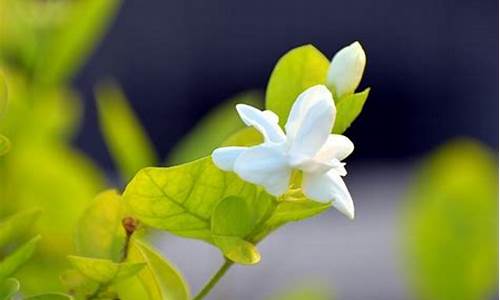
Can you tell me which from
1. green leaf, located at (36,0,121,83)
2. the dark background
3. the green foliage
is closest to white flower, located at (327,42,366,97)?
green leaf, located at (36,0,121,83)

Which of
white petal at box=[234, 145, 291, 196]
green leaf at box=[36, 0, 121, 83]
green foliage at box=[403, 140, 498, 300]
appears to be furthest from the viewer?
green foliage at box=[403, 140, 498, 300]

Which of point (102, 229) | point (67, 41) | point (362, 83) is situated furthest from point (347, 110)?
point (362, 83)

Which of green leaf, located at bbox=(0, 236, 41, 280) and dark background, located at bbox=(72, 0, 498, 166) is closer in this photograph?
green leaf, located at bbox=(0, 236, 41, 280)

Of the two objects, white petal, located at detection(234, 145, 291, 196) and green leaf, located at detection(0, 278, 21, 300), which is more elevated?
white petal, located at detection(234, 145, 291, 196)

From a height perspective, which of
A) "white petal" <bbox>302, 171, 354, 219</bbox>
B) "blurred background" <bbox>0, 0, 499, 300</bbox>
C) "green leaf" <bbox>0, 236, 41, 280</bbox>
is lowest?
"blurred background" <bbox>0, 0, 499, 300</bbox>

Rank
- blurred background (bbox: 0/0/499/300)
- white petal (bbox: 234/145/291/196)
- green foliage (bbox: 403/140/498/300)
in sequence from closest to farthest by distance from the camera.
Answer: white petal (bbox: 234/145/291/196) < green foliage (bbox: 403/140/498/300) < blurred background (bbox: 0/0/499/300)

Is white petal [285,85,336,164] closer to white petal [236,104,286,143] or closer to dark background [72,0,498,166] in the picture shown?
white petal [236,104,286,143]

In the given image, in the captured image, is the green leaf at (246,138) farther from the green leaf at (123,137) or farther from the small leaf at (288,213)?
the green leaf at (123,137)

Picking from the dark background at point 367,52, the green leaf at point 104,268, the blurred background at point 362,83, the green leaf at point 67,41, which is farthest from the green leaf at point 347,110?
the dark background at point 367,52
